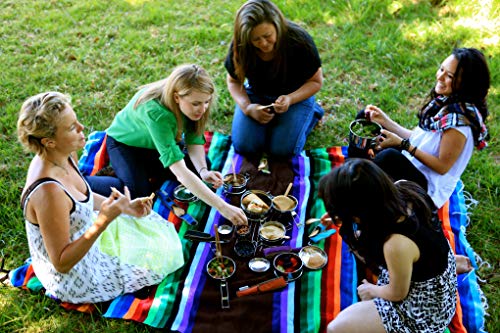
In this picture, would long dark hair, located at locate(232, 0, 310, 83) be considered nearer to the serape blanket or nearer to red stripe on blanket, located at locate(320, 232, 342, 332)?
the serape blanket

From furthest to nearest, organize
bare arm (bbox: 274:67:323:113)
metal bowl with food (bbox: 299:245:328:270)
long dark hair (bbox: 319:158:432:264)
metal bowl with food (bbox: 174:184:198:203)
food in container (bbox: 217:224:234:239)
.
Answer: bare arm (bbox: 274:67:323:113) → metal bowl with food (bbox: 174:184:198:203) → food in container (bbox: 217:224:234:239) → metal bowl with food (bbox: 299:245:328:270) → long dark hair (bbox: 319:158:432:264)

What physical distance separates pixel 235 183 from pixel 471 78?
6.60 feet

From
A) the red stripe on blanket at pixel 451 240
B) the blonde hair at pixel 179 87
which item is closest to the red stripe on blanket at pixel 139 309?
the blonde hair at pixel 179 87

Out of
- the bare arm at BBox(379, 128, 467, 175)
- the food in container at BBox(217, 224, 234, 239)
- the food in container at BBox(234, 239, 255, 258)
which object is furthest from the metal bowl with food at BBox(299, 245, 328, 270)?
the bare arm at BBox(379, 128, 467, 175)

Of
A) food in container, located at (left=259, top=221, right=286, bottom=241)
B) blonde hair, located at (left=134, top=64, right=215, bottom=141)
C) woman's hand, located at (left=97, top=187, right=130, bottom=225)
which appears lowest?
food in container, located at (left=259, top=221, right=286, bottom=241)

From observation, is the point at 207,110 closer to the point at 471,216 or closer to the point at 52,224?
the point at 52,224

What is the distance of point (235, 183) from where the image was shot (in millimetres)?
3953

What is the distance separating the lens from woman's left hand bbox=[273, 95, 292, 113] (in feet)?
13.3

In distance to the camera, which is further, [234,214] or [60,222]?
[234,214]

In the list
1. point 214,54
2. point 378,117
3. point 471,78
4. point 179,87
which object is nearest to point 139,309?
point 179,87

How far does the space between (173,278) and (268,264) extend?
693 millimetres

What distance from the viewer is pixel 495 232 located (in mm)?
3637

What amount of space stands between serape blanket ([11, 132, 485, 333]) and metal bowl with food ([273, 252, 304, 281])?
0.06 m

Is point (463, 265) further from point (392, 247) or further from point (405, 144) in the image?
point (392, 247)
